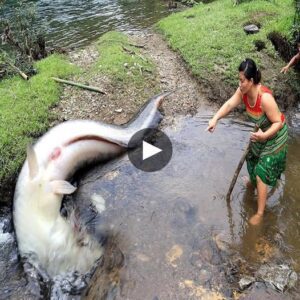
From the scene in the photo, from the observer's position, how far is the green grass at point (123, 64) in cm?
925

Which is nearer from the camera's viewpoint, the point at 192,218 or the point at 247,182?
the point at 192,218

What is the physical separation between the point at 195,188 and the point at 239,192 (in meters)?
0.71

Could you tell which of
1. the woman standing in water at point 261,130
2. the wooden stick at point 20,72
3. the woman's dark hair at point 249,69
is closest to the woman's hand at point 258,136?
the woman standing in water at point 261,130

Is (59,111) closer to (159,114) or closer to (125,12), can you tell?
(159,114)

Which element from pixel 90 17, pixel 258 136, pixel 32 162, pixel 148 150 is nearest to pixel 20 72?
pixel 148 150

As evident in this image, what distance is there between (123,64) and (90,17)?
7.93m

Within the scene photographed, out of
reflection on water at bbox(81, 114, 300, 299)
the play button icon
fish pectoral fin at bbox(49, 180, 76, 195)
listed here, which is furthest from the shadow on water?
fish pectoral fin at bbox(49, 180, 76, 195)

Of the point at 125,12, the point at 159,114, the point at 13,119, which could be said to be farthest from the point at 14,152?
the point at 125,12

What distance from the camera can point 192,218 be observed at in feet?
18.6

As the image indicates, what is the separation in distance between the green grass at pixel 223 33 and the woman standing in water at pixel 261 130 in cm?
397

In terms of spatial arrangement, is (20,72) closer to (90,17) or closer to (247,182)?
(247,182)

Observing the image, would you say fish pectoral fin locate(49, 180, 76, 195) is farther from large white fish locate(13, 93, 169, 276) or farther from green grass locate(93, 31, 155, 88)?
green grass locate(93, 31, 155, 88)

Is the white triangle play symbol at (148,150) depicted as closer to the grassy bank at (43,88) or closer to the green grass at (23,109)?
the grassy bank at (43,88)

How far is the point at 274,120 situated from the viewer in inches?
191
